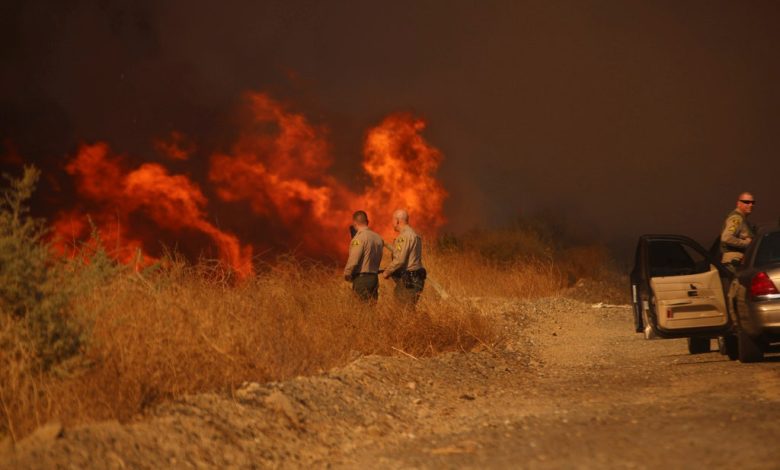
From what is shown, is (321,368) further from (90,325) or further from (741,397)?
(741,397)

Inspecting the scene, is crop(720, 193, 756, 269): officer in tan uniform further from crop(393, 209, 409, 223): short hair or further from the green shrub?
the green shrub

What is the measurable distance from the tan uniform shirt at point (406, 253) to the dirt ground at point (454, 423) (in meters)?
2.27

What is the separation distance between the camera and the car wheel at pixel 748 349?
12.6 m

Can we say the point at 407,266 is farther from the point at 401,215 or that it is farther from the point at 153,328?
the point at 153,328

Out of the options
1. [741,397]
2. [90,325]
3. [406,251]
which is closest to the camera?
[90,325]

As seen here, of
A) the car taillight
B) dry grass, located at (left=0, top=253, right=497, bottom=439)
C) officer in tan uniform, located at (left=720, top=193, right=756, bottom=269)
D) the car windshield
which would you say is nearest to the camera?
dry grass, located at (left=0, top=253, right=497, bottom=439)

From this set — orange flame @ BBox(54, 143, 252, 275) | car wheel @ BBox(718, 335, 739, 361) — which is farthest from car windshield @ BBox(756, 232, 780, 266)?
orange flame @ BBox(54, 143, 252, 275)

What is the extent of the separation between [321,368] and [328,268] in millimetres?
4584

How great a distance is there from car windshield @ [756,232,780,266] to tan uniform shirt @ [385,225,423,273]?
4.87 metres

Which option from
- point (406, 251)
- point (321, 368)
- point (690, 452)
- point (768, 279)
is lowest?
point (690, 452)

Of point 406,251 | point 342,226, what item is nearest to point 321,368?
point 406,251

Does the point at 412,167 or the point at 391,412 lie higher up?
the point at 412,167

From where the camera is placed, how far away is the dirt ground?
7309 millimetres

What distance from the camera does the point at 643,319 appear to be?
14602 mm
